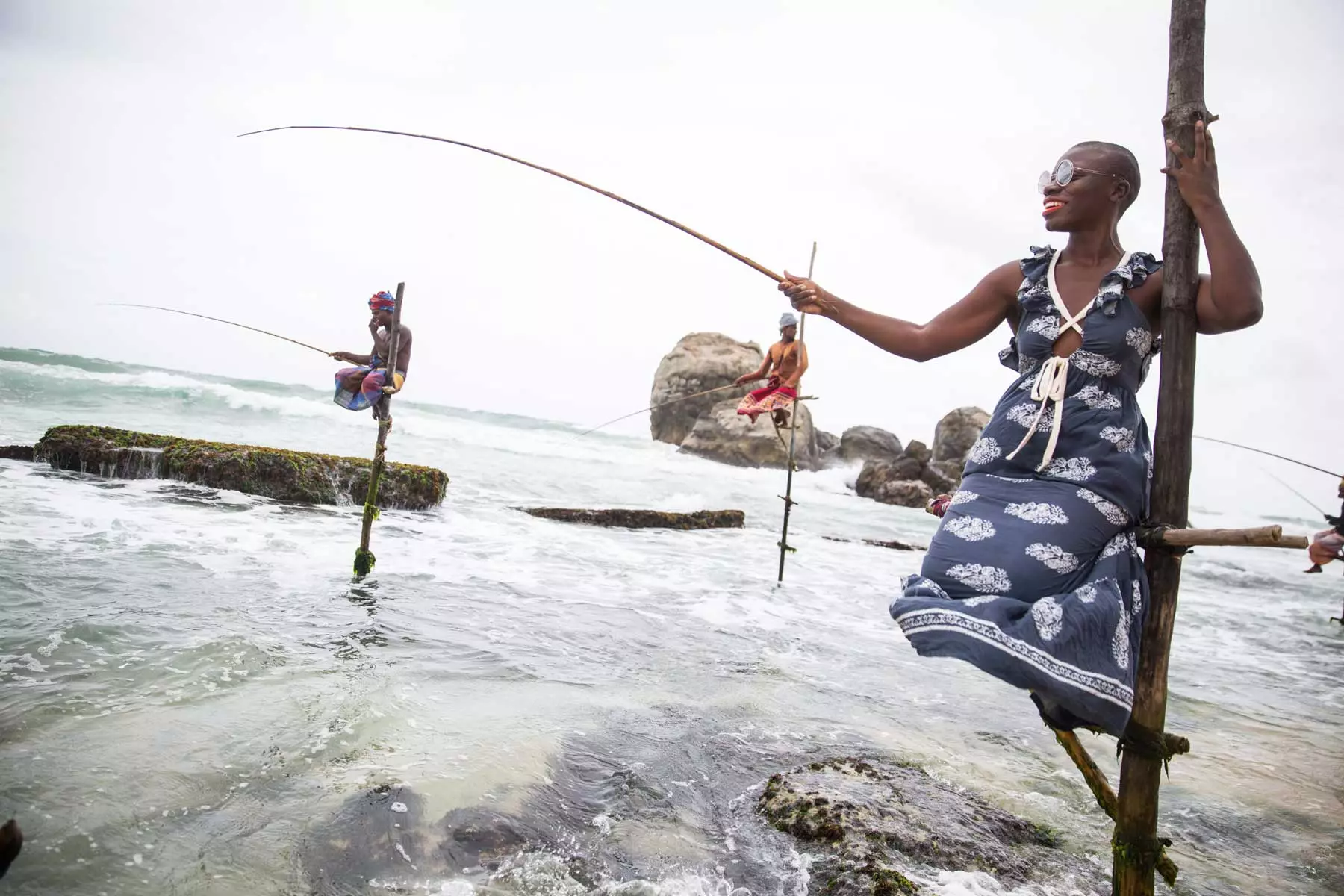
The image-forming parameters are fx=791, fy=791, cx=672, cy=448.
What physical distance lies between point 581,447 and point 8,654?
1143 inches

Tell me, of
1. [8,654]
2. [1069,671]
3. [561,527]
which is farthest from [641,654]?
[561,527]

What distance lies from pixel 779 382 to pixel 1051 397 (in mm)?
5684

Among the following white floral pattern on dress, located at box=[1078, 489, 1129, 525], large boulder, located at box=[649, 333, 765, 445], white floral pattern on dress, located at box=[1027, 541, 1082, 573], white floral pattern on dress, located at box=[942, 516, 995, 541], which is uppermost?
large boulder, located at box=[649, 333, 765, 445]

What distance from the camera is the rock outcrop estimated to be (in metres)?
27.2

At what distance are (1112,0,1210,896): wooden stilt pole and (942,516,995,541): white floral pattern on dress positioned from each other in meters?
0.41

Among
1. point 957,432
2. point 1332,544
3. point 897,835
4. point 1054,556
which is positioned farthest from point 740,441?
point 1332,544

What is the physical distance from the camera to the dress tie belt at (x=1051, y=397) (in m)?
2.08

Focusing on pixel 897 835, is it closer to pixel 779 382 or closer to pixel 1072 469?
pixel 1072 469

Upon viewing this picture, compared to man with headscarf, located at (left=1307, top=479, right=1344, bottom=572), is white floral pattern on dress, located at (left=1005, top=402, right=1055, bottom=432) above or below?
above

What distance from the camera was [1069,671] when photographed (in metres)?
1.84

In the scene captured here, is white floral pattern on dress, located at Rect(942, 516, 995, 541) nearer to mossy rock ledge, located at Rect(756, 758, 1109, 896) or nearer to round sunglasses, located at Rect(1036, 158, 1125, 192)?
round sunglasses, located at Rect(1036, 158, 1125, 192)

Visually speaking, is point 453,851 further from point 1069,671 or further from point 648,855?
point 1069,671

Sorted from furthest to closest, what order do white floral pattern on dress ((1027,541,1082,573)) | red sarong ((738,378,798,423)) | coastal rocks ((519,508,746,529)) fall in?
coastal rocks ((519,508,746,529)) < red sarong ((738,378,798,423)) < white floral pattern on dress ((1027,541,1082,573))

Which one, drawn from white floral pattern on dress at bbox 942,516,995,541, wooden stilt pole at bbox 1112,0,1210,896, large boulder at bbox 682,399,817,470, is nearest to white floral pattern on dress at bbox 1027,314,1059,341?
wooden stilt pole at bbox 1112,0,1210,896
